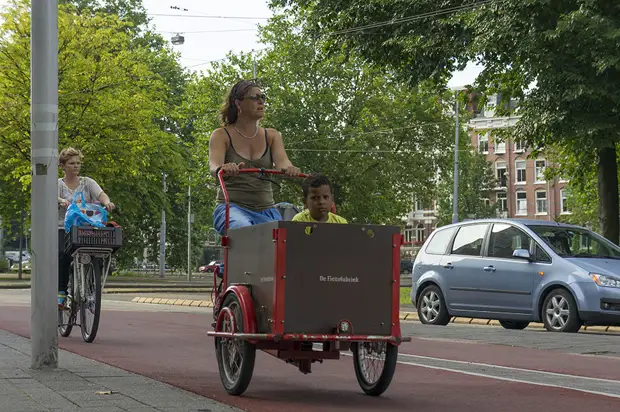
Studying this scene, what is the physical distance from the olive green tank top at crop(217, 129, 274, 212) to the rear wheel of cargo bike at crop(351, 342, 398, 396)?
1.30 meters

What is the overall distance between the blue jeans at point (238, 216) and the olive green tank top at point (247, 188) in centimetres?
5

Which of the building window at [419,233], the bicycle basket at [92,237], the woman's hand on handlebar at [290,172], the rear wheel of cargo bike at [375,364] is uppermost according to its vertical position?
the building window at [419,233]

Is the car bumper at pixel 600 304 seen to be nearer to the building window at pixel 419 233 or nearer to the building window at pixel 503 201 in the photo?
the building window at pixel 503 201

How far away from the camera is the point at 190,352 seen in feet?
34.4

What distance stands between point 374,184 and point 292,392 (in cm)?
4972

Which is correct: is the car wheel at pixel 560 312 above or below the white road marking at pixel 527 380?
above

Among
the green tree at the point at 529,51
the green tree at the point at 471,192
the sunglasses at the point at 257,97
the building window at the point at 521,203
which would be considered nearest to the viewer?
the sunglasses at the point at 257,97

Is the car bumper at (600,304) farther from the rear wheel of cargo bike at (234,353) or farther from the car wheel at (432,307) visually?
the rear wheel of cargo bike at (234,353)

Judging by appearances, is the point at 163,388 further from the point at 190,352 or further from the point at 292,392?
the point at 190,352

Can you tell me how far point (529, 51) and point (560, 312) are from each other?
7.49 metres

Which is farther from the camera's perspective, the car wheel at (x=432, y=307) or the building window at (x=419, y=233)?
the building window at (x=419, y=233)

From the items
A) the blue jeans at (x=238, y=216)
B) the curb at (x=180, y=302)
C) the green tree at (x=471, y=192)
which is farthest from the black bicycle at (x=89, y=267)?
the green tree at (x=471, y=192)

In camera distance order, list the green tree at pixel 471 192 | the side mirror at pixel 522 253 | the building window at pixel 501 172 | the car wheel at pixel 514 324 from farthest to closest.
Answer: the building window at pixel 501 172 < the green tree at pixel 471 192 < the car wheel at pixel 514 324 < the side mirror at pixel 522 253

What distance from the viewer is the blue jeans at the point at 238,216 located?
7.77 metres
